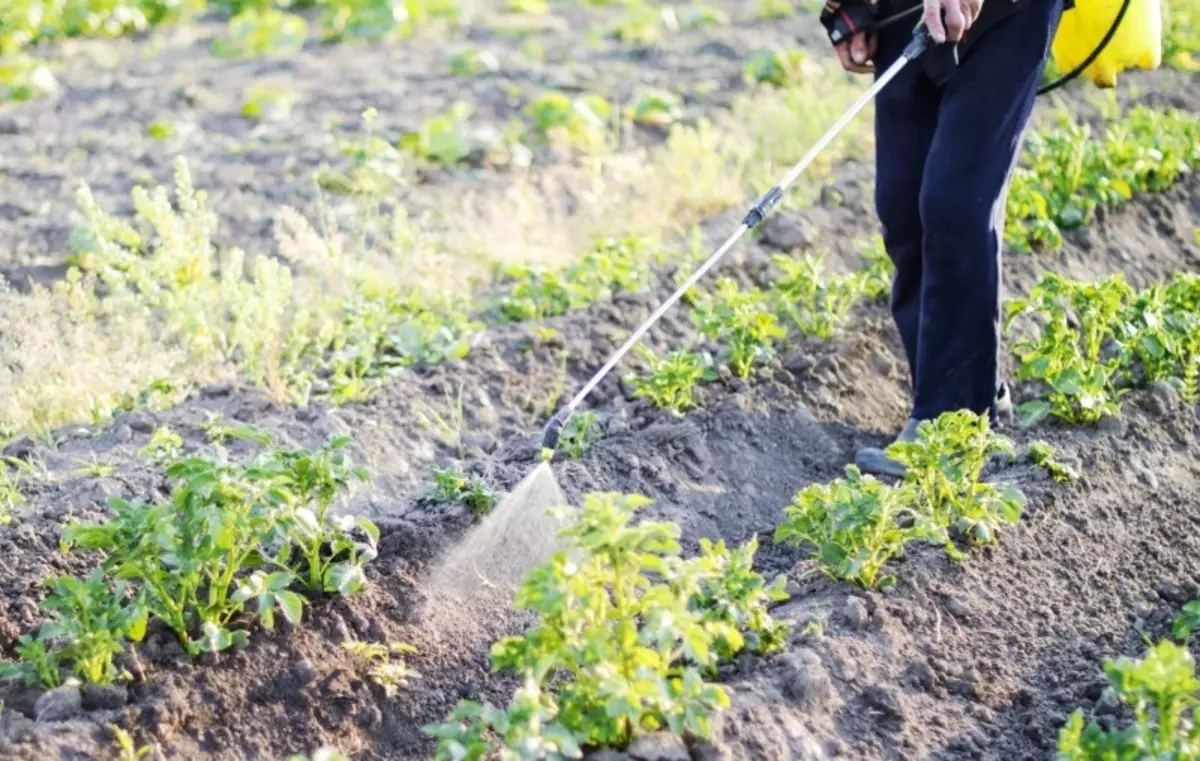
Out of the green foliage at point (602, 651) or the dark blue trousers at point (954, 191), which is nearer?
the green foliage at point (602, 651)

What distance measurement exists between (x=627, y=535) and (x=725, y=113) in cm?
574

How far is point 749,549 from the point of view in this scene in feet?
12.0

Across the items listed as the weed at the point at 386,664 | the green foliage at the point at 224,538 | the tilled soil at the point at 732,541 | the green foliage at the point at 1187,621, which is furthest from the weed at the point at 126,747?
the green foliage at the point at 1187,621

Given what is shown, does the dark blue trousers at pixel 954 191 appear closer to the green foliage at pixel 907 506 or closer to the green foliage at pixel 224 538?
the green foliage at pixel 907 506

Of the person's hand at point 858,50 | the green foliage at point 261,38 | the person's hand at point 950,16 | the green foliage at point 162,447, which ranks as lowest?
the green foliage at point 162,447

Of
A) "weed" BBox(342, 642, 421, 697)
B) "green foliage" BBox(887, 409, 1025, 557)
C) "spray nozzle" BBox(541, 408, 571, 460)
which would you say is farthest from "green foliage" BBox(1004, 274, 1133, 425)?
"weed" BBox(342, 642, 421, 697)

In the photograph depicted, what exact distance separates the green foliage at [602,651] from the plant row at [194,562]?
27.3 inches

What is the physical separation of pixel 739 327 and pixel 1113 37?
143cm

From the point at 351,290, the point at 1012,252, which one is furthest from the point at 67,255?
the point at 1012,252

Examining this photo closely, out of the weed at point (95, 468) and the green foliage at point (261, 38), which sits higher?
the green foliage at point (261, 38)

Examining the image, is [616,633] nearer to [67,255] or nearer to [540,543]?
[540,543]

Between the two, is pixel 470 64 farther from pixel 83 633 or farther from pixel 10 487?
pixel 83 633

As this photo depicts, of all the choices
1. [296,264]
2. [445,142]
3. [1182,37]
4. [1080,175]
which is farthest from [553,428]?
[1182,37]

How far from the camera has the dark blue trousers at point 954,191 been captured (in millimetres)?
4547
